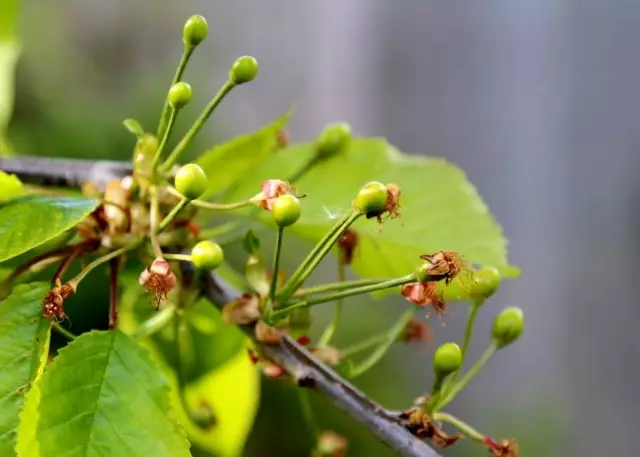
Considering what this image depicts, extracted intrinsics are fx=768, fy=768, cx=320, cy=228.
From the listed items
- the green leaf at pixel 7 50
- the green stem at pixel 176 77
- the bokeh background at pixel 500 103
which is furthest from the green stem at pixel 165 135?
the bokeh background at pixel 500 103

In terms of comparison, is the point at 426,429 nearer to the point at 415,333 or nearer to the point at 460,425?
the point at 460,425

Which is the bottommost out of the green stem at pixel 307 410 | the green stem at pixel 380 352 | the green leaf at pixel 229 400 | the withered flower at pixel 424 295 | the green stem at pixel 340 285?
the green leaf at pixel 229 400

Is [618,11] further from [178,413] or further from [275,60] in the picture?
[178,413]

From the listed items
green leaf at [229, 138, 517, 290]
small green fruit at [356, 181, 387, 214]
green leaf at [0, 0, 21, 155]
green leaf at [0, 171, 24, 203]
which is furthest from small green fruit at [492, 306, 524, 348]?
green leaf at [0, 0, 21, 155]

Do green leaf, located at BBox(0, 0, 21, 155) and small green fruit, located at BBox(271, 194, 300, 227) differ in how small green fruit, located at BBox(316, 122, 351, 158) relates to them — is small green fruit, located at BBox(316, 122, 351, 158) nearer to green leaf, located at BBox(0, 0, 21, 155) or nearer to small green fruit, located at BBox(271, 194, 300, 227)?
small green fruit, located at BBox(271, 194, 300, 227)

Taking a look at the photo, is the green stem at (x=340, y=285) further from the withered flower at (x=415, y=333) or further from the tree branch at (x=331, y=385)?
the withered flower at (x=415, y=333)

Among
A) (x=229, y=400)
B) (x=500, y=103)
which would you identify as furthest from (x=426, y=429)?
(x=500, y=103)
